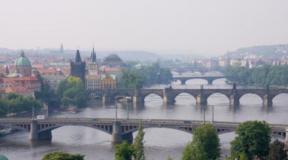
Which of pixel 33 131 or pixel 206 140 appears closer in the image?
pixel 206 140

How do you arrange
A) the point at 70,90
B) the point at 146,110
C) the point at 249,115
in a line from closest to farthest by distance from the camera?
the point at 249,115
the point at 146,110
the point at 70,90

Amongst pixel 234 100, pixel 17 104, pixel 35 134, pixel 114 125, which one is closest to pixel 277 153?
pixel 114 125

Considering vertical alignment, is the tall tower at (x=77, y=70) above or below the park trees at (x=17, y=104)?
above

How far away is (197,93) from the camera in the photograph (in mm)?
72625

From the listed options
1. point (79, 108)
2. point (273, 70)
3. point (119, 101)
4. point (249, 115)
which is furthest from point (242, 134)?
point (273, 70)

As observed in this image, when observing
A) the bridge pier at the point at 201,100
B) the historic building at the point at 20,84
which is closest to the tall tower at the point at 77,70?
the historic building at the point at 20,84

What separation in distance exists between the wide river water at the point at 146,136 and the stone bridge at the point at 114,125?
75cm

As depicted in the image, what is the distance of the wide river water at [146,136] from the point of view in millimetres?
39125

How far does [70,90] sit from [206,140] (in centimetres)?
3775

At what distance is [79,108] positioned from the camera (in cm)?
6688

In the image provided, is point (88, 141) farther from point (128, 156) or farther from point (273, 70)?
point (273, 70)

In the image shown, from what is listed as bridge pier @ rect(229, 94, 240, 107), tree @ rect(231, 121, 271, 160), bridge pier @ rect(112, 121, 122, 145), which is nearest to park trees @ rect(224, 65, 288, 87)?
bridge pier @ rect(229, 94, 240, 107)

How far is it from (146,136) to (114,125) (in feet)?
A: 10.9

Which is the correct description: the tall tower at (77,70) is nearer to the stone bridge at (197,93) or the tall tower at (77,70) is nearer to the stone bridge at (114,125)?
the stone bridge at (197,93)
